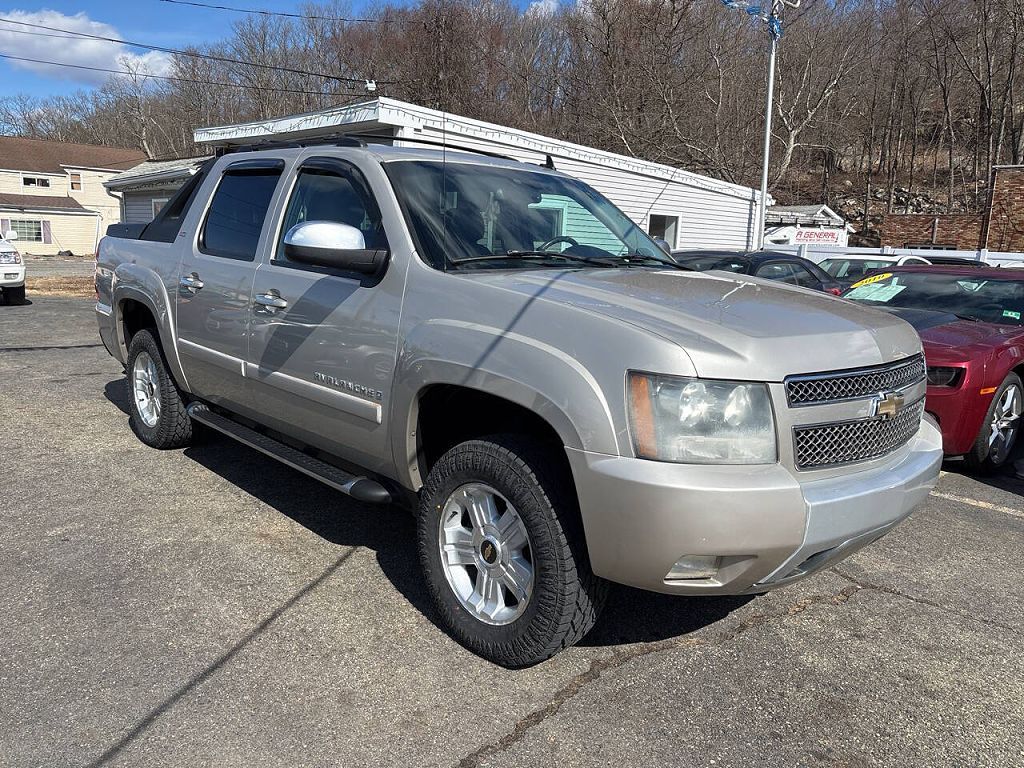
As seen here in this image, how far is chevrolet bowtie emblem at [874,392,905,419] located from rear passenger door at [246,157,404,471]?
1.82 metres

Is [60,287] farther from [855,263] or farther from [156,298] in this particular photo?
[855,263]

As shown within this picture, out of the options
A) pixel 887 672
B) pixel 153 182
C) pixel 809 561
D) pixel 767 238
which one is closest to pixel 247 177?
pixel 809 561

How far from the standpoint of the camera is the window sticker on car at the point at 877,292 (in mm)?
7027

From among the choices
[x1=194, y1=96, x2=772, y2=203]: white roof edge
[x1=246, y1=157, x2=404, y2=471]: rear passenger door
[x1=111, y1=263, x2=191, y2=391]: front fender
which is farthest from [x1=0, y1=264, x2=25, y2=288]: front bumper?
[x1=246, y1=157, x2=404, y2=471]: rear passenger door

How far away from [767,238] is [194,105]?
3529 cm

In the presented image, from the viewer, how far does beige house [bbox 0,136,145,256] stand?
46531mm

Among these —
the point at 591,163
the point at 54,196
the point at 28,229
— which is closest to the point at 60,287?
the point at 591,163

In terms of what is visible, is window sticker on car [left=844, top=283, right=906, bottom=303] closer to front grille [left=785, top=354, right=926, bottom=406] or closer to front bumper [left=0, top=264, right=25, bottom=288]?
front grille [left=785, top=354, right=926, bottom=406]

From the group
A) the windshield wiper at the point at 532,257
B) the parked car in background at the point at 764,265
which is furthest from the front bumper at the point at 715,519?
the parked car in background at the point at 764,265

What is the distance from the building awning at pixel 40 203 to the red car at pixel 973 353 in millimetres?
50660

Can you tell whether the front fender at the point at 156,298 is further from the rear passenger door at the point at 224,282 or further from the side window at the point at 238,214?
the side window at the point at 238,214

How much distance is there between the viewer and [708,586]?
8.45 feet

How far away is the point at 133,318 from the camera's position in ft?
18.9

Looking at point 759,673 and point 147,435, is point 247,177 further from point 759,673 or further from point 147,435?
point 759,673
